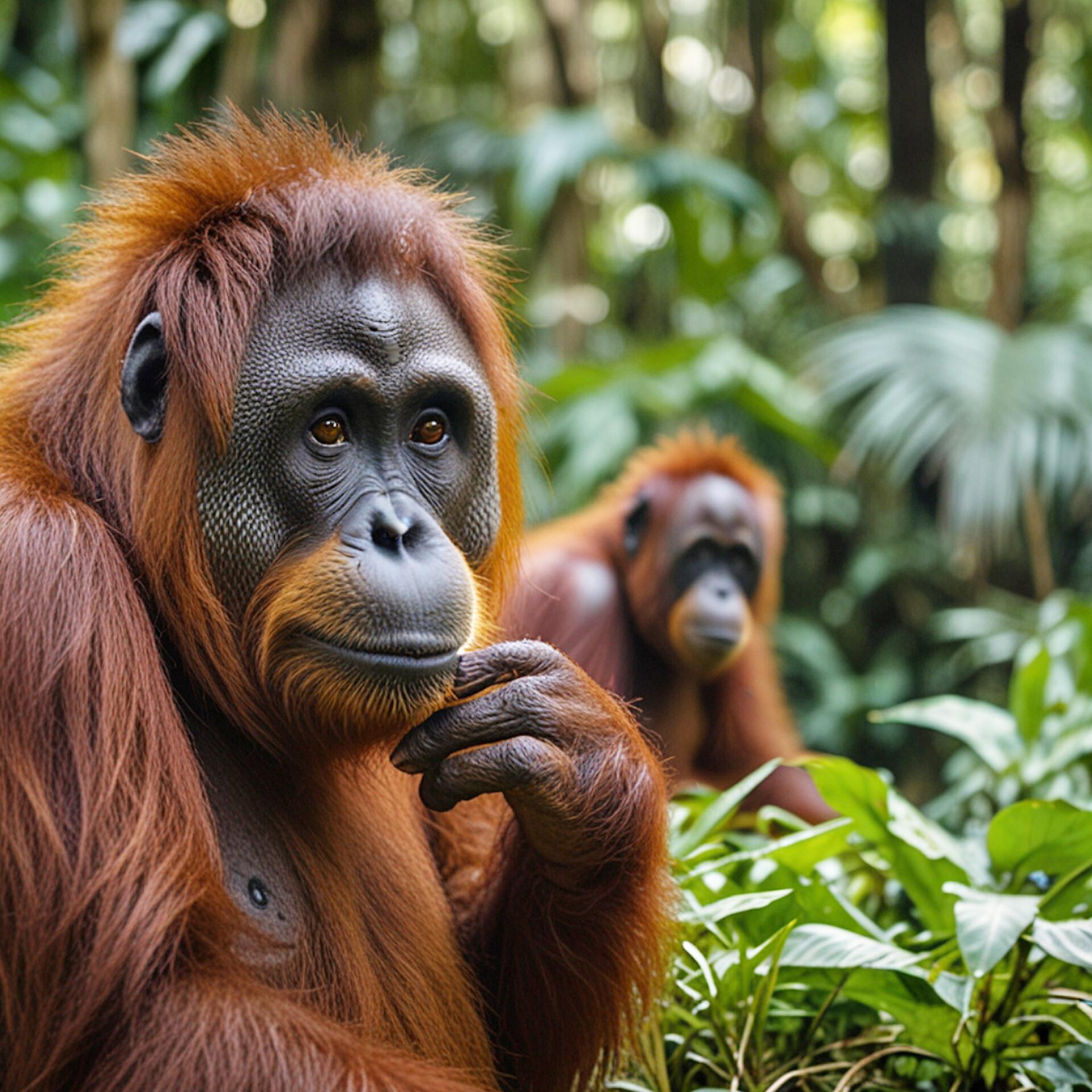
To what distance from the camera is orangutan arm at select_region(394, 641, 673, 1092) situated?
1.94 meters

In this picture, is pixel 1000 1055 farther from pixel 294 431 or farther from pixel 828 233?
pixel 828 233

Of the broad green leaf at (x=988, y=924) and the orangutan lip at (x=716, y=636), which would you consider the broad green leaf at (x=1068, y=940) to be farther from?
the orangutan lip at (x=716, y=636)

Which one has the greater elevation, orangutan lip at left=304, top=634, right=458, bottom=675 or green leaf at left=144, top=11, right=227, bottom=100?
Answer: green leaf at left=144, top=11, right=227, bottom=100

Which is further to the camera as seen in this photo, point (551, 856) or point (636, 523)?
point (636, 523)

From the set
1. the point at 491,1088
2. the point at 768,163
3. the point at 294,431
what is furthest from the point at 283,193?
the point at 768,163

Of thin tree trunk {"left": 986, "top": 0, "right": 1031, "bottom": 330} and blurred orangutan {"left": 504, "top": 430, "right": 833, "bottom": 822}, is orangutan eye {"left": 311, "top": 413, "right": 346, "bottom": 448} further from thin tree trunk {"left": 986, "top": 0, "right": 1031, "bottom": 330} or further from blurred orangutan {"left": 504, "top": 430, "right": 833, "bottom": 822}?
thin tree trunk {"left": 986, "top": 0, "right": 1031, "bottom": 330}

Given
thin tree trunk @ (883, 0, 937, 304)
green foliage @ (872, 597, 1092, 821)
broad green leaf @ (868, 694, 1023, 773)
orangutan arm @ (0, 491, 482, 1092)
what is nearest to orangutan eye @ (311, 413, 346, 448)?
orangutan arm @ (0, 491, 482, 1092)

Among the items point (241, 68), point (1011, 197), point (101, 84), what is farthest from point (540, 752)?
point (1011, 197)

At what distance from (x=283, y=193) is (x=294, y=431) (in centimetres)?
42

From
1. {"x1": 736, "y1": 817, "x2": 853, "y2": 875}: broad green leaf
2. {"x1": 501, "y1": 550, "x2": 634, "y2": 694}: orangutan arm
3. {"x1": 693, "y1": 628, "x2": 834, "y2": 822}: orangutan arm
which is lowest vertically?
{"x1": 693, "y1": 628, "x2": 834, "y2": 822}: orangutan arm

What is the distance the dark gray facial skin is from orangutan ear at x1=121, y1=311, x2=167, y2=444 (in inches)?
4.7

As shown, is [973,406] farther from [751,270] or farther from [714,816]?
[714,816]

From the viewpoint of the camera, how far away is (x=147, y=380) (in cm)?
197

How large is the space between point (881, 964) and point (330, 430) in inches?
51.1
